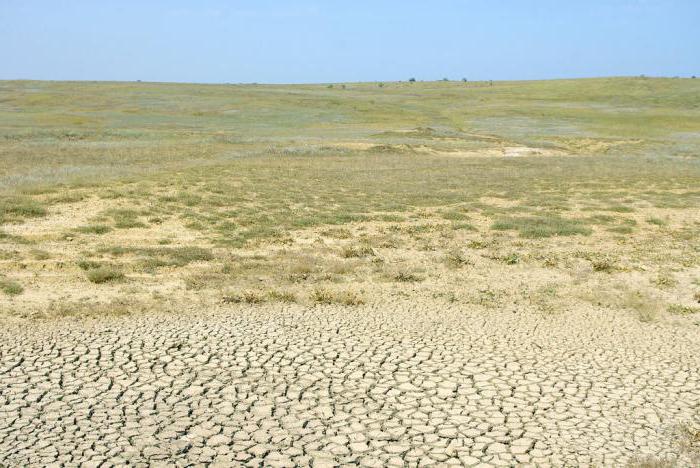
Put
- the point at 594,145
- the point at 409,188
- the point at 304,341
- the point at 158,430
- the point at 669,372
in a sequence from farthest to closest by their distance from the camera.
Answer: the point at 594,145 < the point at 409,188 < the point at 304,341 < the point at 669,372 < the point at 158,430

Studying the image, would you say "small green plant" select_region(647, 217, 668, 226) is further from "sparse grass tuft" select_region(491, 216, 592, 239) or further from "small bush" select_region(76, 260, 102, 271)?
"small bush" select_region(76, 260, 102, 271)

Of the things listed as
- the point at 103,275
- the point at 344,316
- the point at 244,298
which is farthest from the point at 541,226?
the point at 103,275

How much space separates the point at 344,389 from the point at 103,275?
7018mm

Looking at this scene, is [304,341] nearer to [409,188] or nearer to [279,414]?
[279,414]

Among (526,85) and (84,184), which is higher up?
(526,85)

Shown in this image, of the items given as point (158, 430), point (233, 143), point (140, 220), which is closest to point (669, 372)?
point (158, 430)

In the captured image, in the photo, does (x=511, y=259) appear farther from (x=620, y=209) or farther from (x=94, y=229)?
(x=94, y=229)

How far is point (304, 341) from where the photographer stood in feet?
33.4

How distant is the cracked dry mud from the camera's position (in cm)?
705

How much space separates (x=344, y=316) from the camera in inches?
453

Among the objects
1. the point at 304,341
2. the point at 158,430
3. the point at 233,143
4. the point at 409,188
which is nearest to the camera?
the point at 158,430

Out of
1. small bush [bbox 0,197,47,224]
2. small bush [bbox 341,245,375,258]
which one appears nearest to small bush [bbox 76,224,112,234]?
small bush [bbox 0,197,47,224]

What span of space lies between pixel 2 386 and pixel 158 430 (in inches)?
97.6

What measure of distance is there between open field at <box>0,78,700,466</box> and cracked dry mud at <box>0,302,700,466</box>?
39mm
